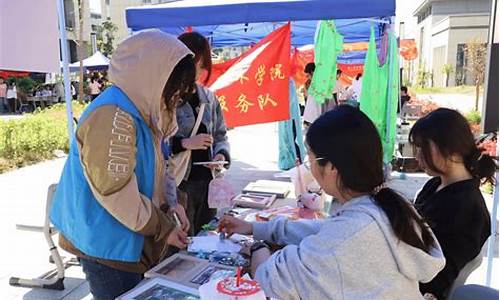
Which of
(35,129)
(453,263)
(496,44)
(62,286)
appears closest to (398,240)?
(453,263)

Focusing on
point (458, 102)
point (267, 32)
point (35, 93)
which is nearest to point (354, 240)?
point (267, 32)

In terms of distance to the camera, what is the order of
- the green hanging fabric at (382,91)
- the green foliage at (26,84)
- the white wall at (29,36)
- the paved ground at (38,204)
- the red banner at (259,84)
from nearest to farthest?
the white wall at (29,36) → the paved ground at (38,204) → the red banner at (259,84) → the green hanging fabric at (382,91) → the green foliage at (26,84)

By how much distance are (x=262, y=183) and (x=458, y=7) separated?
35382mm

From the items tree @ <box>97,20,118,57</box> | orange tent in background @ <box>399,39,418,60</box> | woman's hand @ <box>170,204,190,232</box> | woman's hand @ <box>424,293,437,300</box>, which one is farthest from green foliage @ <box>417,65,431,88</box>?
woman's hand @ <box>170,204,190,232</box>

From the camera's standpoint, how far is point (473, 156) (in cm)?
158

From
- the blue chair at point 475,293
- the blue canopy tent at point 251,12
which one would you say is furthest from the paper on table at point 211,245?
the blue canopy tent at point 251,12

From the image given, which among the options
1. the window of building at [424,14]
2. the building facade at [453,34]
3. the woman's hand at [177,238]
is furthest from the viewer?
the window of building at [424,14]

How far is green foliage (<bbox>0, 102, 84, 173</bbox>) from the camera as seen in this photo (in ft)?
24.0

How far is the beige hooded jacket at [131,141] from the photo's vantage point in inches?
47.4

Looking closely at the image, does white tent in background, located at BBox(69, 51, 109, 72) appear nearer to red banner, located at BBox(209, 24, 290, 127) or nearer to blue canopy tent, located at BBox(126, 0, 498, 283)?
blue canopy tent, located at BBox(126, 0, 498, 283)

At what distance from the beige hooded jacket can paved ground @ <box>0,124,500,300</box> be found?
1.06 meters

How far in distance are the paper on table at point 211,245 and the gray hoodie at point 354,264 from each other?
526mm

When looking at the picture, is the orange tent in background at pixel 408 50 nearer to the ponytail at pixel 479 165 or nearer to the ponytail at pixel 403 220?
the ponytail at pixel 479 165

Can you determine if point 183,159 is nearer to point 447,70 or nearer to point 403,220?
point 403,220
